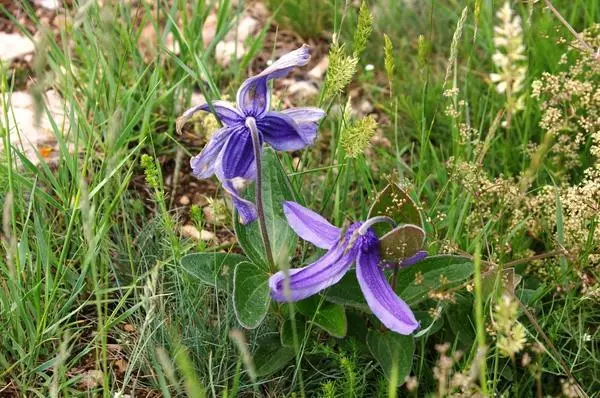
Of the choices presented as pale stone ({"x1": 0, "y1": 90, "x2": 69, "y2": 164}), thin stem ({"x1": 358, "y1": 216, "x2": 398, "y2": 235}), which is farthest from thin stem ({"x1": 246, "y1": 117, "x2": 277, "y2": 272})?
pale stone ({"x1": 0, "y1": 90, "x2": 69, "y2": 164})

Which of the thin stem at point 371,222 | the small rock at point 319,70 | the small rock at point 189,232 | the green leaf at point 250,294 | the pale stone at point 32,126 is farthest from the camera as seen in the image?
the small rock at point 319,70

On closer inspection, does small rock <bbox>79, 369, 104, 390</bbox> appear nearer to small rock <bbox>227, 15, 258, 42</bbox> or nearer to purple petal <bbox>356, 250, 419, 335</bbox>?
purple petal <bbox>356, 250, 419, 335</bbox>

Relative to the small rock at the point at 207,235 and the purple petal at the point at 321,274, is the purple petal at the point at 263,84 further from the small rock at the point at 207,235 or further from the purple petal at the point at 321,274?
the small rock at the point at 207,235

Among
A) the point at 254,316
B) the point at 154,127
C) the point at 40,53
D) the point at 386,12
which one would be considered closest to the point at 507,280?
the point at 254,316

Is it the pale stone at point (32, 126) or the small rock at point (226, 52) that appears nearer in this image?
the pale stone at point (32, 126)

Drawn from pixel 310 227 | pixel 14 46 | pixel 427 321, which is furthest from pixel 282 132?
pixel 14 46

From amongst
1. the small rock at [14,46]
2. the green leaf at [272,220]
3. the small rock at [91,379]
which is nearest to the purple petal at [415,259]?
the green leaf at [272,220]

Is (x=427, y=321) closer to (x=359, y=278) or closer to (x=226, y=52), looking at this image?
(x=359, y=278)
